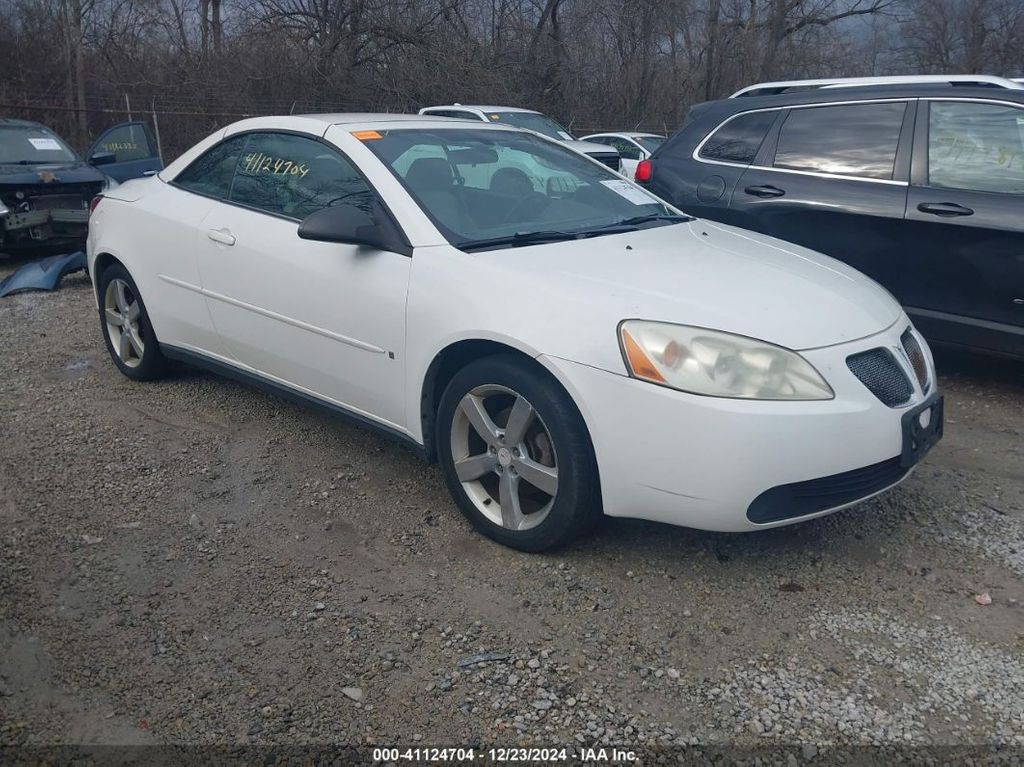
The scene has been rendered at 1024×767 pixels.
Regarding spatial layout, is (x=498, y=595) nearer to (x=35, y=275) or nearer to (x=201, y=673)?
(x=201, y=673)

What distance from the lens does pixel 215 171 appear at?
4.75 metres

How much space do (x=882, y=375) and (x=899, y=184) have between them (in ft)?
8.17

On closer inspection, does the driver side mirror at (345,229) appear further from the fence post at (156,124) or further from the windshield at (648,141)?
the fence post at (156,124)

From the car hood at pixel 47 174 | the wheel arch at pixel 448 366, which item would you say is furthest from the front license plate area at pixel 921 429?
the car hood at pixel 47 174

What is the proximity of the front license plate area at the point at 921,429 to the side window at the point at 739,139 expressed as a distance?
290cm

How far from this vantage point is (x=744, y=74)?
98.9 ft

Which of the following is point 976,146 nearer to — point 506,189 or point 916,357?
point 916,357

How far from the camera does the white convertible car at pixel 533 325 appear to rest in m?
3.01

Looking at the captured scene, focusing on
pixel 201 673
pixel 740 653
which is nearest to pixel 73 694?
pixel 201 673

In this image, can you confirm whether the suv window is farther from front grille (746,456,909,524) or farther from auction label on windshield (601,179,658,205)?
front grille (746,456,909,524)

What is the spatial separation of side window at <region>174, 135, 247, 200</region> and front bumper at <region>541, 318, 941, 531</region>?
7.63 feet

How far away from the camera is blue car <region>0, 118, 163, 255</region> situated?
8.91 meters

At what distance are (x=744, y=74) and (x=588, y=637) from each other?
30155 millimetres

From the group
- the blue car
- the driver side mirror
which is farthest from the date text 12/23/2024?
the blue car
